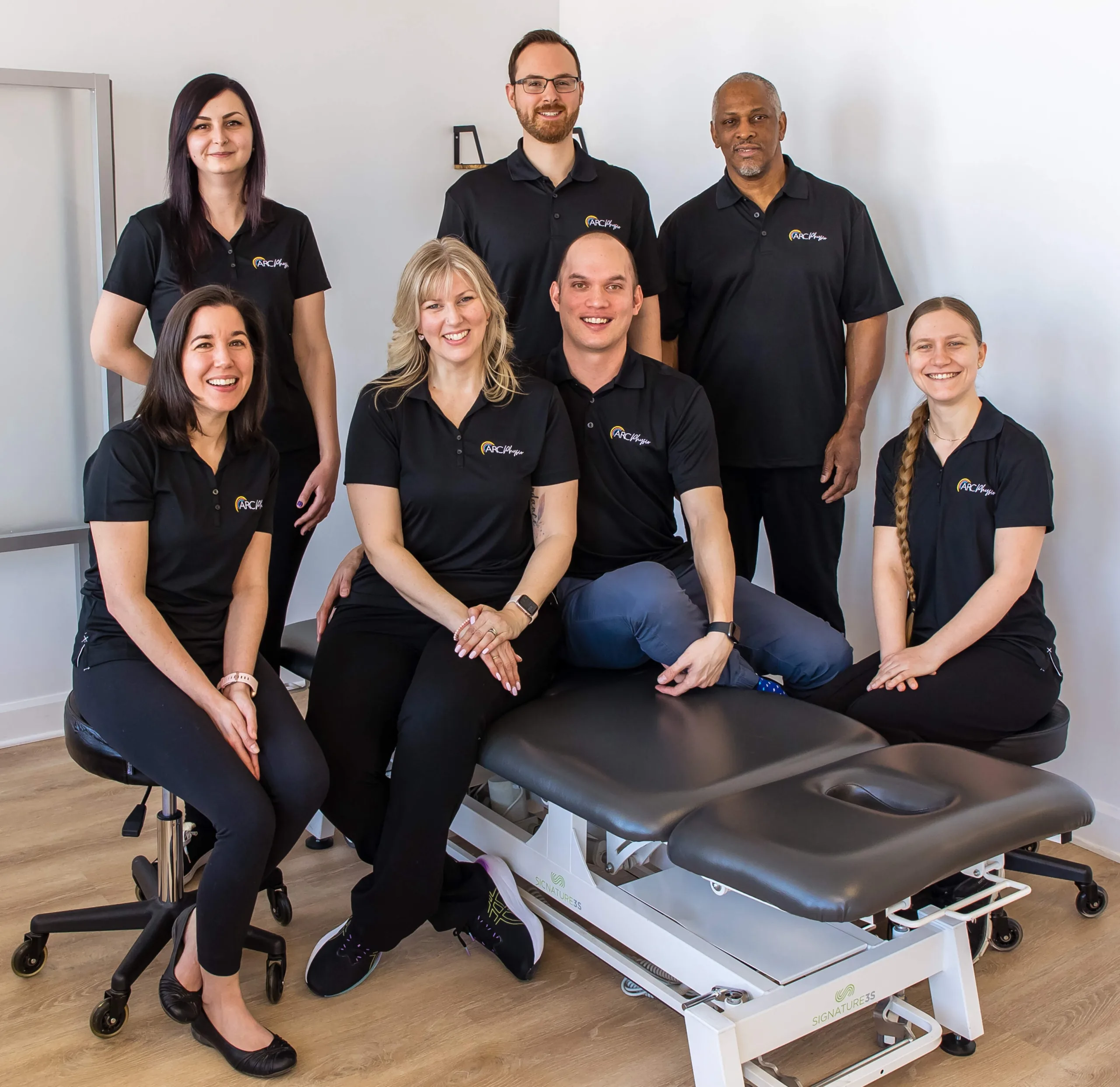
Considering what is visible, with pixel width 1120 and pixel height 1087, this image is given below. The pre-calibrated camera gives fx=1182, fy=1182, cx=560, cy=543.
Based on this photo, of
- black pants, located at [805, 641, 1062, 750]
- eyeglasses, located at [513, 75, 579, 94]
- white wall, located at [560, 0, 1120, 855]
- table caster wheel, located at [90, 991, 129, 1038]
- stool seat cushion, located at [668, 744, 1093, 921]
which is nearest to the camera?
stool seat cushion, located at [668, 744, 1093, 921]

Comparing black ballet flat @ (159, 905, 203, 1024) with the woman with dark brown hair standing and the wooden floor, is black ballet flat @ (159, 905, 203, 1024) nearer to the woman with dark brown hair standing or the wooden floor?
the wooden floor

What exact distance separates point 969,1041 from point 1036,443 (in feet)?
3.60

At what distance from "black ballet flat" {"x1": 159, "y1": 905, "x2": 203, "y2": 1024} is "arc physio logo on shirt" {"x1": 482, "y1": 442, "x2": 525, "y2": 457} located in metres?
0.99

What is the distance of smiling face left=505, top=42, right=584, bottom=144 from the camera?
2678 millimetres

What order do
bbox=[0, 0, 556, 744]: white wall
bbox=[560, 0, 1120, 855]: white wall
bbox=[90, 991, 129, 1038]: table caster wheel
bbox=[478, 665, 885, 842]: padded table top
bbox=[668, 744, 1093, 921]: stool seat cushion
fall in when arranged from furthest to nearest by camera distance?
bbox=[0, 0, 556, 744]: white wall < bbox=[560, 0, 1120, 855]: white wall < bbox=[90, 991, 129, 1038]: table caster wheel < bbox=[478, 665, 885, 842]: padded table top < bbox=[668, 744, 1093, 921]: stool seat cushion

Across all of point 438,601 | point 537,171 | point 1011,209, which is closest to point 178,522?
point 438,601

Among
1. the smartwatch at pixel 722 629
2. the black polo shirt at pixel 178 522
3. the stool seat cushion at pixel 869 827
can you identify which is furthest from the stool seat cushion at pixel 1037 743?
the black polo shirt at pixel 178 522

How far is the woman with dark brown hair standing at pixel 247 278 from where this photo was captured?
2455mm

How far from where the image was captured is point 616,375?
2.50m

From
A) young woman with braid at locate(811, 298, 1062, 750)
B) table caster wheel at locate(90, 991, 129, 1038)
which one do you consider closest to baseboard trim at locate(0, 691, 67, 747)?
table caster wheel at locate(90, 991, 129, 1038)

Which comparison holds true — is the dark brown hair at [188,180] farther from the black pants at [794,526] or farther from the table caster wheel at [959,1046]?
the table caster wheel at [959,1046]

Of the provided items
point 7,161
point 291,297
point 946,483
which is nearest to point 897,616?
point 946,483

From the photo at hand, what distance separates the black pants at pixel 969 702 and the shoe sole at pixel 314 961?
98 centimetres

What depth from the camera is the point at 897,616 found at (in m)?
2.37
